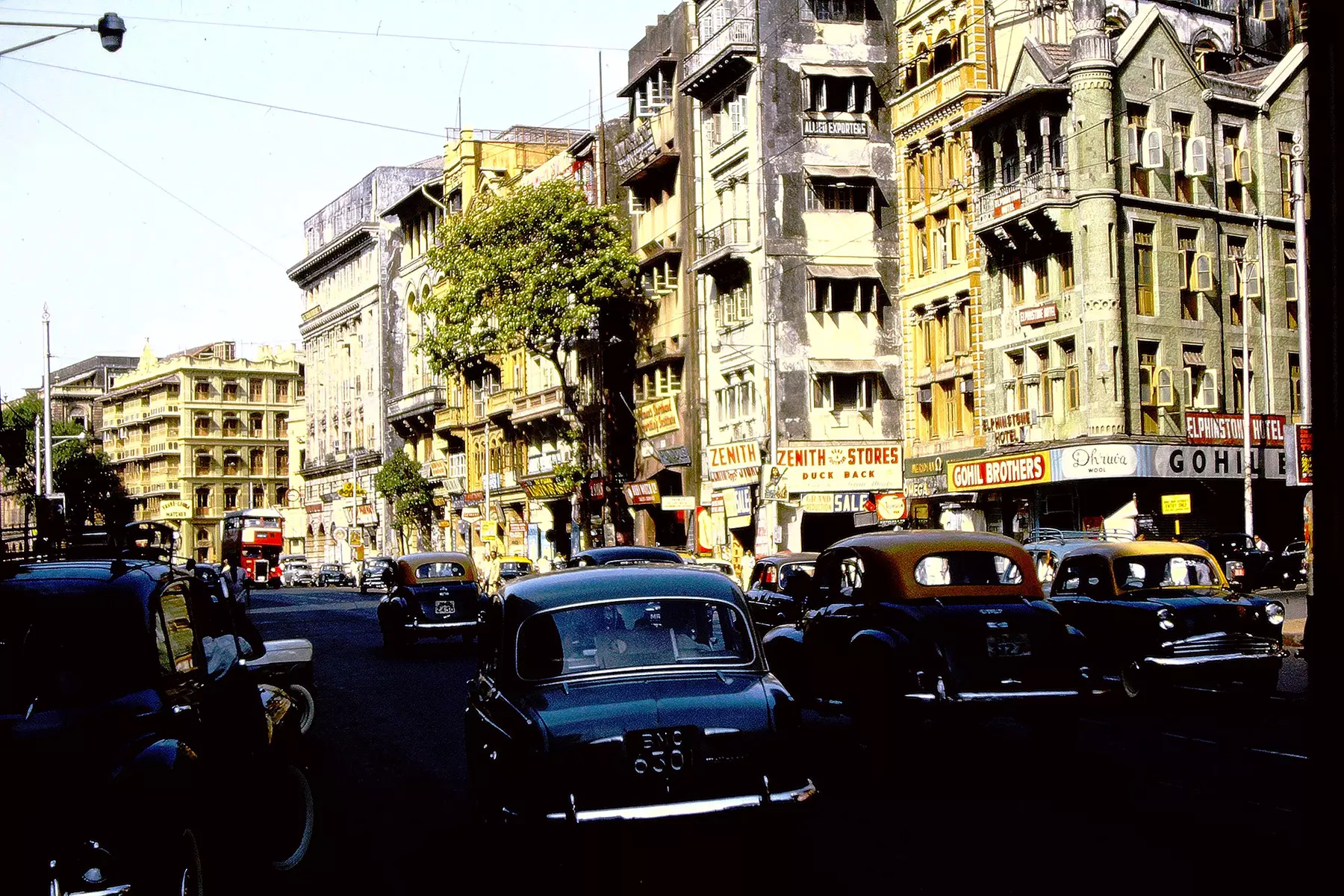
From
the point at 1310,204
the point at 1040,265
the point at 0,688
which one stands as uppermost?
the point at 1040,265

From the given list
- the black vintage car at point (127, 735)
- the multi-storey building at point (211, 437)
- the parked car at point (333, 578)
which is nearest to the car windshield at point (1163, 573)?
the black vintage car at point (127, 735)

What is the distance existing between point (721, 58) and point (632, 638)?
50.1 metres

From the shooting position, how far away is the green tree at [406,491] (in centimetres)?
9825

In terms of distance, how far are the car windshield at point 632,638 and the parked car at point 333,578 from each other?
91.0 meters

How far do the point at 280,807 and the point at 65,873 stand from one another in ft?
13.1

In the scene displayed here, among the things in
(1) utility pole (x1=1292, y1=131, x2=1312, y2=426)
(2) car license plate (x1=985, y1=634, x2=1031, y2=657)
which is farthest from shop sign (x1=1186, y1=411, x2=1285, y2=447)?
(2) car license plate (x1=985, y1=634, x2=1031, y2=657)

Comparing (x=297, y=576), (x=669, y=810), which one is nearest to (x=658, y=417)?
(x=297, y=576)

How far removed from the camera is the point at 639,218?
6900 cm

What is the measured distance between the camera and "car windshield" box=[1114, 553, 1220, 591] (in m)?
18.7

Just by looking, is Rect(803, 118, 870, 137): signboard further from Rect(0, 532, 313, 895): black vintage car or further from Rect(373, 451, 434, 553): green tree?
Rect(373, 451, 434, 553): green tree

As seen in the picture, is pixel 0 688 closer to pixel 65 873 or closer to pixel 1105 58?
pixel 65 873

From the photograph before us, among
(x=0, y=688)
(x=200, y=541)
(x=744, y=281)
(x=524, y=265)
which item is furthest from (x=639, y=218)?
(x=200, y=541)

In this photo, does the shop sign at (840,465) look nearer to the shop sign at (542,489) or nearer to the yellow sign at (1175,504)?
the yellow sign at (1175,504)

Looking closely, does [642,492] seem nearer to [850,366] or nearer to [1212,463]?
[850,366]
